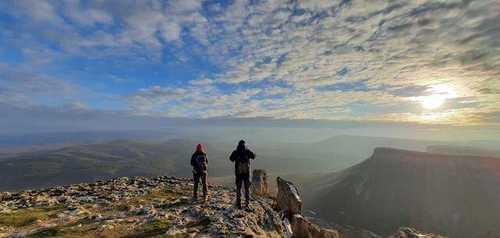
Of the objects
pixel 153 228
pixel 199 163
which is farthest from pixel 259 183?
pixel 153 228

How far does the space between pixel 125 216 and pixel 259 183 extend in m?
25.2

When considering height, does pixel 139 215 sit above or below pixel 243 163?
below

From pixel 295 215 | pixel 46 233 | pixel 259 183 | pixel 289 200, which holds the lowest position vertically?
pixel 295 215

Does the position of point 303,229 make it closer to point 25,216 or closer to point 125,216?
point 125,216

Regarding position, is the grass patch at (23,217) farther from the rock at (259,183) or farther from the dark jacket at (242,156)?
the rock at (259,183)

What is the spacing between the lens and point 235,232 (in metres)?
20.0

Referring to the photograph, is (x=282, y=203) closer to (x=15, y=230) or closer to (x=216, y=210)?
(x=216, y=210)

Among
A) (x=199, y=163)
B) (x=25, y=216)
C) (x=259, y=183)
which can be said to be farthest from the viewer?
(x=259, y=183)

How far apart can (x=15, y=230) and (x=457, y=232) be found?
23995 cm

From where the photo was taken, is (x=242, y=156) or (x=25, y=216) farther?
(x=242, y=156)

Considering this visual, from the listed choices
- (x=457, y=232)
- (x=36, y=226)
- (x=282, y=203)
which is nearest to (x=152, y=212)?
(x=36, y=226)

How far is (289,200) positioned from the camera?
36625 millimetres

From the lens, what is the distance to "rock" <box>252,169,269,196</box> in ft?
146

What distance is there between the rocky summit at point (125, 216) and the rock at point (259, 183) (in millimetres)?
12424
